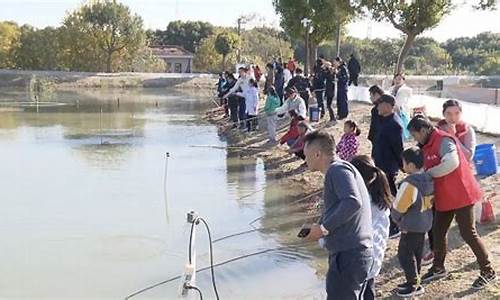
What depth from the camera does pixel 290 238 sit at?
8914mm

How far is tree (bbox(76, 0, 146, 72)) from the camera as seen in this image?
65000 mm

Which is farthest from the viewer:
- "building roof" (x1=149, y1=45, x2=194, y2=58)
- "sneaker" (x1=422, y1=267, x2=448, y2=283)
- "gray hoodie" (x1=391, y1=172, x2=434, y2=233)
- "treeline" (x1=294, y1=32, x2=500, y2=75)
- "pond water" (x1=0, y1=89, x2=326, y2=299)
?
"building roof" (x1=149, y1=45, x2=194, y2=58)

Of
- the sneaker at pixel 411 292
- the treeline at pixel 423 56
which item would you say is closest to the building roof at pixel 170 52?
the treeline at pixel 423 56

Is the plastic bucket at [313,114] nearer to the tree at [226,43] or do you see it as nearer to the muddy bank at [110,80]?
the muddy bank at [110,80]

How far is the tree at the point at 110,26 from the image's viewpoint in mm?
65000

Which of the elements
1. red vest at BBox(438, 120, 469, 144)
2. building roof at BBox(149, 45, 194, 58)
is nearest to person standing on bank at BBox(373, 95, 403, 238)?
red vest at BBox(438, 120, 469, 144)

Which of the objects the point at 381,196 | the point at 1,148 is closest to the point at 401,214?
the point at 381,196

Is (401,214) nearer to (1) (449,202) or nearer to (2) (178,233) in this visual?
(1) (449,202)

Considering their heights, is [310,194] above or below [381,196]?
below

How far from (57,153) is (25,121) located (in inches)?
366

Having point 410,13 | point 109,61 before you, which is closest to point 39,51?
point 109,61

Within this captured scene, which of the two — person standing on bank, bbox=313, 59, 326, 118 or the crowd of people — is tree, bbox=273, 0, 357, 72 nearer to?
person standing on bank, bbox=313, 59, 326, 118

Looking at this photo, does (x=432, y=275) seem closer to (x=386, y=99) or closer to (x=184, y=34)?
(x=386, y=99)

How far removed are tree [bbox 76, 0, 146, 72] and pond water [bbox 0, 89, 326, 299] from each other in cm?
4701
